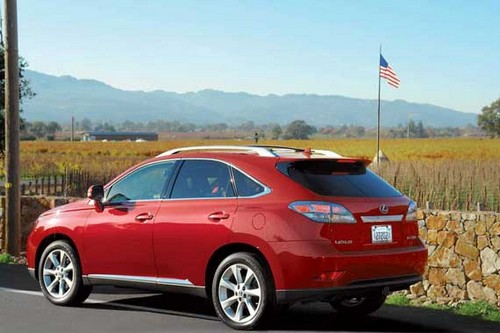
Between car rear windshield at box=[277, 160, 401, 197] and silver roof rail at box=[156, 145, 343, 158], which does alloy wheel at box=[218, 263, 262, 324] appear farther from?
silver roof rail at box=[156, 145, 343, 158]

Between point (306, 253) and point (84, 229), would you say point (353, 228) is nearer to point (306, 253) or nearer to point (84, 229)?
point (306, 253)

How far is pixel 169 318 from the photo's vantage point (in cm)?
935

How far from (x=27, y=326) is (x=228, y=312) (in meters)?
1.94

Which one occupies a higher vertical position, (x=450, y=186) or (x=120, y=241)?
(x=120, y=241)

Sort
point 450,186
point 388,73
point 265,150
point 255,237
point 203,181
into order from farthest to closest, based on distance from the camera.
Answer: point 388,73, point 450,186, point 203,181, point 265,150, point 255,237

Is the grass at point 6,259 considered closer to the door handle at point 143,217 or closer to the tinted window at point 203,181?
the door handle at point 143,217

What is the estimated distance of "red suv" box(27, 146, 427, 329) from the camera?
820 cm

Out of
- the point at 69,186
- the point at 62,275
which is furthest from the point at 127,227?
the point at 69,186

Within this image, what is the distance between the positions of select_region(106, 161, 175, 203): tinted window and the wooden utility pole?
17.8 feet

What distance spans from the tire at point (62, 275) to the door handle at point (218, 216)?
204 cm

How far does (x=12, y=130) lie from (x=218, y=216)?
7.18 meters

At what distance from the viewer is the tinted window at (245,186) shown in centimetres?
867

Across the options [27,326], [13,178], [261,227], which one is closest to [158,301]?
[27,326]

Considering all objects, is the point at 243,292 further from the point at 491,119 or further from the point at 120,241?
the point at 491,119
